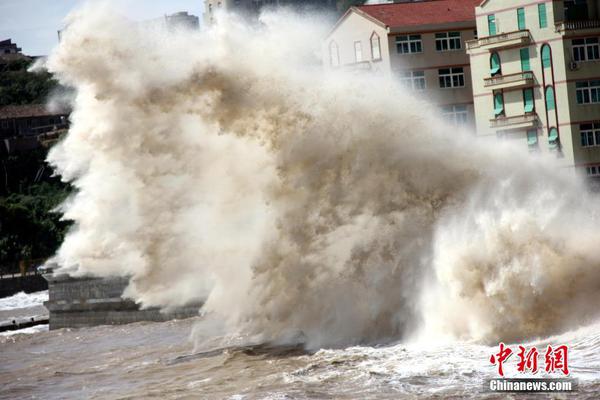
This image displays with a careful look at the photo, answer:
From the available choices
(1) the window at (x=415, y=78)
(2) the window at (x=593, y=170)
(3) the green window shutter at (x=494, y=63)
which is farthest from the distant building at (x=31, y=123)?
(2) the window at (x=593, y=170)

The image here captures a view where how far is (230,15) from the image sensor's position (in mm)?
28672

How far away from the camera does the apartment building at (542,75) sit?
42.9 metres

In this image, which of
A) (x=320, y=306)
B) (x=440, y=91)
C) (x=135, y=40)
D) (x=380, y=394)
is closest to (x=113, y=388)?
(x=320, y=306)

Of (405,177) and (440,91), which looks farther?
(440,91)

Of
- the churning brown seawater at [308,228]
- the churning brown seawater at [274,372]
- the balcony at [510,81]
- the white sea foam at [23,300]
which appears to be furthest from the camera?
the white sea foam at [23,300]

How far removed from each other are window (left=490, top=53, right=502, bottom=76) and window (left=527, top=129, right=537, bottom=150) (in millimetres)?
3119

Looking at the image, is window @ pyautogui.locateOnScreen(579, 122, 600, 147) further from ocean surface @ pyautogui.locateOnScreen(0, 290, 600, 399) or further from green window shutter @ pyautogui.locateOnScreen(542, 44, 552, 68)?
ocean surface @ pyautogui.locateOnScreen(0, 290, 600, 399)

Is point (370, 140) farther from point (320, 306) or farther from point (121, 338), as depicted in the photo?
point (121, 338)

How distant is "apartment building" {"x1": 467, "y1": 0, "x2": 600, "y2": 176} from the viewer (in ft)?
141

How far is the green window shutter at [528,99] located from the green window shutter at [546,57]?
4.64 feet

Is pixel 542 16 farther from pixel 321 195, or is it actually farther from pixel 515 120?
pixel 321 195

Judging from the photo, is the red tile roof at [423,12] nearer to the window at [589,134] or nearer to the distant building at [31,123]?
the window at [589,134]

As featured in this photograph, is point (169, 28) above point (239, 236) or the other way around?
above

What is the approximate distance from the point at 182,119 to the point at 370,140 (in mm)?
5319
